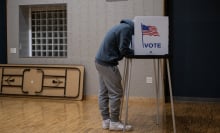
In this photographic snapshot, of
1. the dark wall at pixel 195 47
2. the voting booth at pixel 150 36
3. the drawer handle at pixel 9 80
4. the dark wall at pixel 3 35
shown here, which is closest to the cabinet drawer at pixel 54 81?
the drawer handle at pixel 9 80

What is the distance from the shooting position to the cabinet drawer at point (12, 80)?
248 inches

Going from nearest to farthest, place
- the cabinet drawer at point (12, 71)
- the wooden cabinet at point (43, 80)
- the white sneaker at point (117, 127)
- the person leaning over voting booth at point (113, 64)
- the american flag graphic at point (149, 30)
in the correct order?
1. the american flag graphic at point (149, 30)
2. the person leaning over voting booth at point (113, 64)
3. the white sneaker at point (117, 127)
4. the wooden cabinet at point (43, 80)
5. the cabinet drawer at point (12, 71)

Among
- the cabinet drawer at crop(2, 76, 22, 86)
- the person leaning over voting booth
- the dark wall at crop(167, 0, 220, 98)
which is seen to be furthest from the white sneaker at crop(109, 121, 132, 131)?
the cabinet drawer at crop(2, 76, 22, 86)

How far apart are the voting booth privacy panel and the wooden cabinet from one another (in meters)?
2.81

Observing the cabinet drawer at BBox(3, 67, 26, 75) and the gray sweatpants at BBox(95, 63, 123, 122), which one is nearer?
the gray sweatpants at BBox(95, 63, 123, 122)

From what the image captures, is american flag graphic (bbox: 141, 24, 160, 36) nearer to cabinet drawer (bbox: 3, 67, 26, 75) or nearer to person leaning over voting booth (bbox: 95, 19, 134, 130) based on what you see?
person leaning over voting booth (bbox: 95, 19, 134, 130)

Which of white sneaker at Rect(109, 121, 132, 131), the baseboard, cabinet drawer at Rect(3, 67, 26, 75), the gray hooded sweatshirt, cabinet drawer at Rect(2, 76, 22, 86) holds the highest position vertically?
the gray hooded sweatshirt

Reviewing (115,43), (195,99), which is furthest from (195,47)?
(115,43)

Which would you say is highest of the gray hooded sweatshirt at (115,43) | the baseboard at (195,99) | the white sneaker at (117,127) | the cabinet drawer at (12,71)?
the gray hooded sweatshirt at (115,43)

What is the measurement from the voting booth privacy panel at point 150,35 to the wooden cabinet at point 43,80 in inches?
111

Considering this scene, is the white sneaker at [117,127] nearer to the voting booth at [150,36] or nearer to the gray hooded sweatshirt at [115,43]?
the voting booth at [150,36]

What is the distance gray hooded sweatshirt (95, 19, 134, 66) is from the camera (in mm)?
3322

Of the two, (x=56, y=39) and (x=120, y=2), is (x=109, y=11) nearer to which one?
(x=120, y=2)

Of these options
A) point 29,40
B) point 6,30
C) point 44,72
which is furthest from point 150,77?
point 6,30
